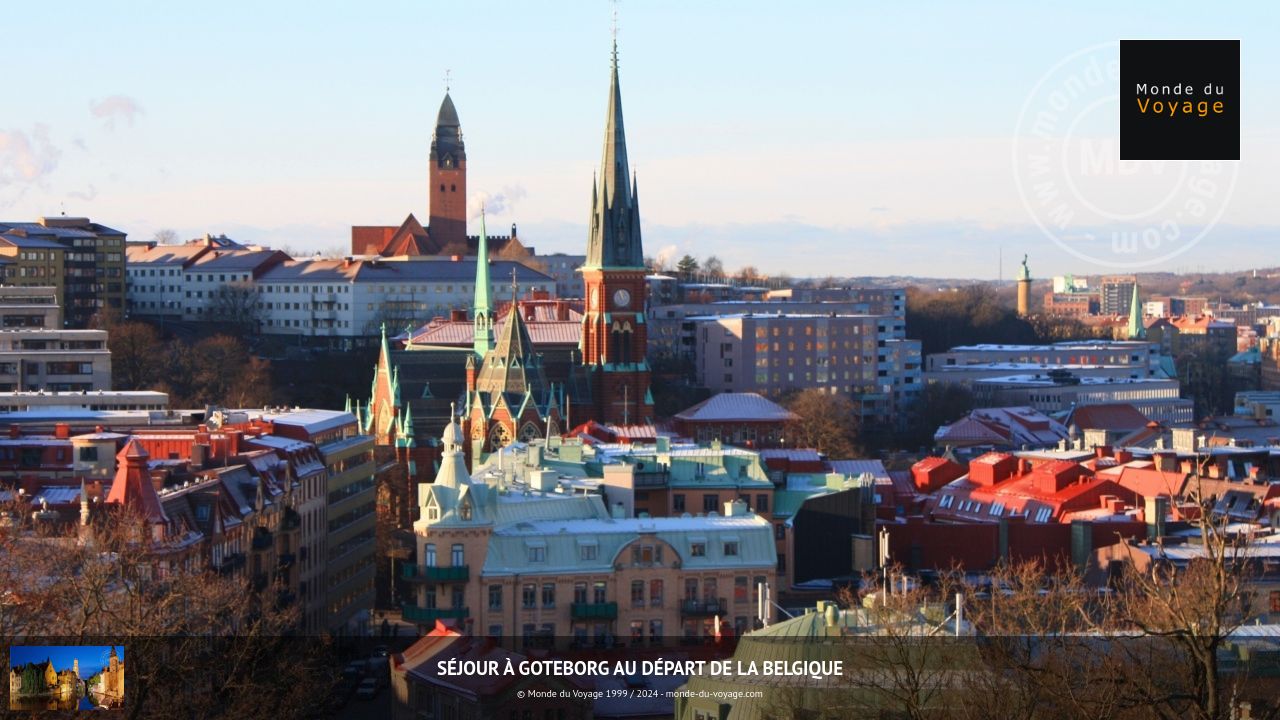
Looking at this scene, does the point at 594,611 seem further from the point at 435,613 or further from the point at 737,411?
the point at 737,411

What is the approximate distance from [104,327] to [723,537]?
89.5 meters

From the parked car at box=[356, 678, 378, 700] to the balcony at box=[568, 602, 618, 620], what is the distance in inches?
315

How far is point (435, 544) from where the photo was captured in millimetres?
64625

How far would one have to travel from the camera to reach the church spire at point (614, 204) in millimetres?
136375

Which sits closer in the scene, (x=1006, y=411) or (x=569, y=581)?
(x=569, y=581)

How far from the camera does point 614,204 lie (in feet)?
447

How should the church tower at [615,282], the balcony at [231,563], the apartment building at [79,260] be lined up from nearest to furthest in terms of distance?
the balcony at [231,563]
the church tower at [615,282]
the apartment building at [79,260]

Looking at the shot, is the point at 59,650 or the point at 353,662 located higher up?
the point at 59,650

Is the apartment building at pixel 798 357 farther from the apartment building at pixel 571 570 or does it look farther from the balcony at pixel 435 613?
the balcony at pixel 435 613

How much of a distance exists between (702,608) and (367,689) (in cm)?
1056

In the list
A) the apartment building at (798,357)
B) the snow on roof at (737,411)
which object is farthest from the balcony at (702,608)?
the apartment building at (798,357)

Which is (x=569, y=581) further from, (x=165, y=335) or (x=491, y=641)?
(x=165, y=335)

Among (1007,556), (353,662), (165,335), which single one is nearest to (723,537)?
(353,662)

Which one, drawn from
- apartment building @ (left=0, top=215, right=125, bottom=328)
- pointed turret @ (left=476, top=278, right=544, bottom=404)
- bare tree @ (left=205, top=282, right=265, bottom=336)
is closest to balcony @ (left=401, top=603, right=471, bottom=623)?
pointed turret @ (left=476, top=278, right=544, bottom=404)
